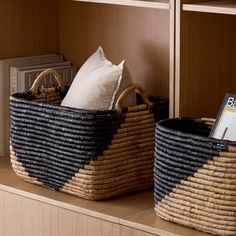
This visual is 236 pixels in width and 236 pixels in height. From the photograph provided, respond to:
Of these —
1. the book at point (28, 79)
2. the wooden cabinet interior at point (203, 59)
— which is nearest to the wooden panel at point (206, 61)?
the wooden cabinet interior at point (203, 59)

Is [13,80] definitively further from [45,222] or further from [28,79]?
[45,222]

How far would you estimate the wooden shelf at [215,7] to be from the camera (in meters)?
1.99

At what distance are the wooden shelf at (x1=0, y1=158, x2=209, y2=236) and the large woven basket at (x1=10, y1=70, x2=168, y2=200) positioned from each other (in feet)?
0.08

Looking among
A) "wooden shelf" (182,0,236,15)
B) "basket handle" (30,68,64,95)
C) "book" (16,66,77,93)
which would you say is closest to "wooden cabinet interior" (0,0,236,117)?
"wooden shelf" (182,0,236,15)

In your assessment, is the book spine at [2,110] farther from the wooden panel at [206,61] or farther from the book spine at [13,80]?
the wooden panel at [206,61]

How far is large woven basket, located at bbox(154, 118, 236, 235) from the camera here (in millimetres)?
1847

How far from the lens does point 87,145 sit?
2.13 meters

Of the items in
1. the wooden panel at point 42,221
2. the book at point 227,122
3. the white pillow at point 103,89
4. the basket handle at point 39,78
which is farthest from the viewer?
the basket handle at point 39,78

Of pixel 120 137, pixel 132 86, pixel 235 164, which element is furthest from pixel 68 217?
pixel 235 164

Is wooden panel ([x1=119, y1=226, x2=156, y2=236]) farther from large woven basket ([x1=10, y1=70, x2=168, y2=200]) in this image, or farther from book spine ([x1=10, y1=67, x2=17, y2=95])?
book spine ([x1=10, y1=67, x2=17, y2=95])

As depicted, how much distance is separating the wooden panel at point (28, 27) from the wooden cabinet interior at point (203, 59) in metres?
0.69

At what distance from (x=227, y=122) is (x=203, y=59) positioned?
11.4 inches

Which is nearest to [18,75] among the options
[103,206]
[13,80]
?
[13,80]

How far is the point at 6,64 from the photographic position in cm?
258
